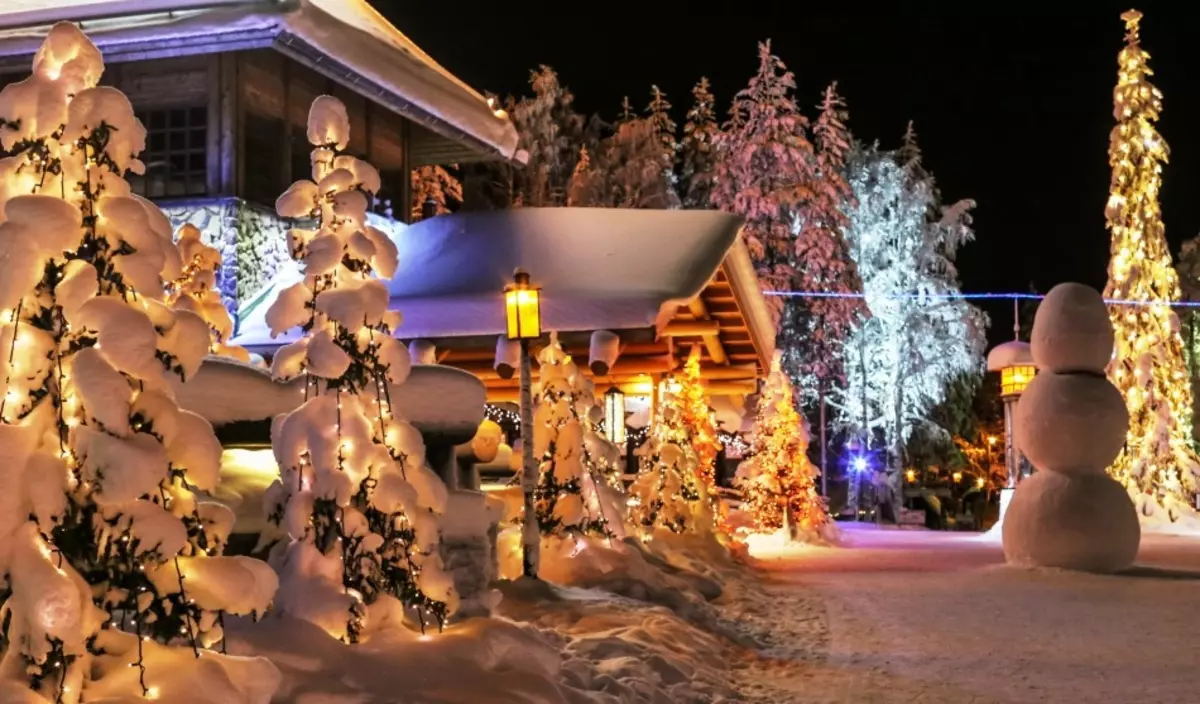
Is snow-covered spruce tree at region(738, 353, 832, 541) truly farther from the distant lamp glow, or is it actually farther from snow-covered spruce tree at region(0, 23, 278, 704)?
snow-covered spruce tree at region(0, 23, 278, 704)

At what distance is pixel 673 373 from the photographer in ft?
60.0

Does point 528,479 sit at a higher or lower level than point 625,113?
lower

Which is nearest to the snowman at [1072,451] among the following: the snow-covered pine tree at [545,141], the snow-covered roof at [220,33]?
the snow-covered roof at [220,33]

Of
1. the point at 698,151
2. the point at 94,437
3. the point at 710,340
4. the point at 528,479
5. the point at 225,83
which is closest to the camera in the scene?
the point at 94,437

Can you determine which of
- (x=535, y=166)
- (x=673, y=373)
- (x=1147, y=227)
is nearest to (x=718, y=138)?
(x=535, y=166)

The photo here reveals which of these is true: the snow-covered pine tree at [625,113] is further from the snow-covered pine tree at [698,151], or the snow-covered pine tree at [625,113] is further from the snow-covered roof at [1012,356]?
the snow-covered roof at [1012,356]

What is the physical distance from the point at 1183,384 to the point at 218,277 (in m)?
20.9

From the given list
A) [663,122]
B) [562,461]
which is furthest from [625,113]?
[562,461]

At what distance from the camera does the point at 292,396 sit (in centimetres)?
697

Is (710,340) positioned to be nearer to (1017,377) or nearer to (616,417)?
(616,417)

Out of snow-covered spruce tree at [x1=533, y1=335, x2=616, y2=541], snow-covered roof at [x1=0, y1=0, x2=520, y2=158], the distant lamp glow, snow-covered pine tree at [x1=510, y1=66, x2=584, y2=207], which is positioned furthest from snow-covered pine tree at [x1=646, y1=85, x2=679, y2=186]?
snow-covered spruce tree at [x1=533, y1=335, x2=616, y2=541]

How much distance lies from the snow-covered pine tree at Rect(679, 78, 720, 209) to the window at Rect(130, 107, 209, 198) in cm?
2287

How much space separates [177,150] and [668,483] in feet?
24.8

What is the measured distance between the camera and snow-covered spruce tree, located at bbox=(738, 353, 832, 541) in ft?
82.1
